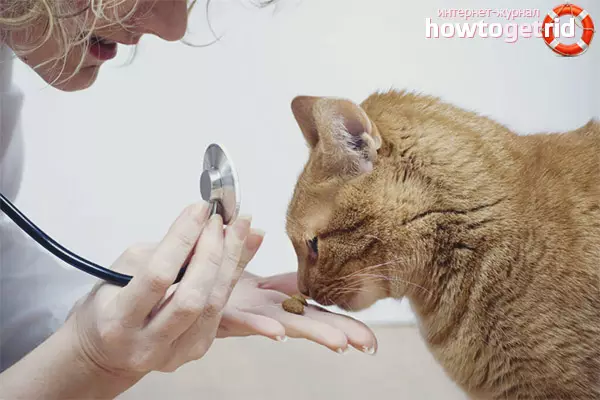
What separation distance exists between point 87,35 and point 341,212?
0.38 meters

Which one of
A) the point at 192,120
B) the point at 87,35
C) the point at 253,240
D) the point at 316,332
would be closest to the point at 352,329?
the point at 316,332

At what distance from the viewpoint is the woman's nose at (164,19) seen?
86 cm

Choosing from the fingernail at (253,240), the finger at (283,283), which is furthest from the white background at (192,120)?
the fingernail at (253,240)

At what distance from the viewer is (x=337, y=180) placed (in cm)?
89

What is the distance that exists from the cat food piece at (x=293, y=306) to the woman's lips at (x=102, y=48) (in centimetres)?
40

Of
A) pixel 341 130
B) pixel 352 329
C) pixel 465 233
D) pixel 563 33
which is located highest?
pixel 563 33

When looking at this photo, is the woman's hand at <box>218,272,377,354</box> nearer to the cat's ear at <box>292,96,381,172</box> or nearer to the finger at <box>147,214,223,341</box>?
the finger at <box>147,214,223,341</box>

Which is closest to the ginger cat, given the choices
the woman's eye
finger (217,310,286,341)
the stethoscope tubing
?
the woman's eye

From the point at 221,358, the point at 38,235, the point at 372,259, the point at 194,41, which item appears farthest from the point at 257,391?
the point at 194,41

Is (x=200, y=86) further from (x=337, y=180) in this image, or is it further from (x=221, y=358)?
(x=221, y=358)

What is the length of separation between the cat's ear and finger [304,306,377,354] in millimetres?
185

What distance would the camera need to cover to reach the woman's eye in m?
0.90

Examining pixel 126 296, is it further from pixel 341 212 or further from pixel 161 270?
pixel 341 212

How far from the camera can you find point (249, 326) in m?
0.83
